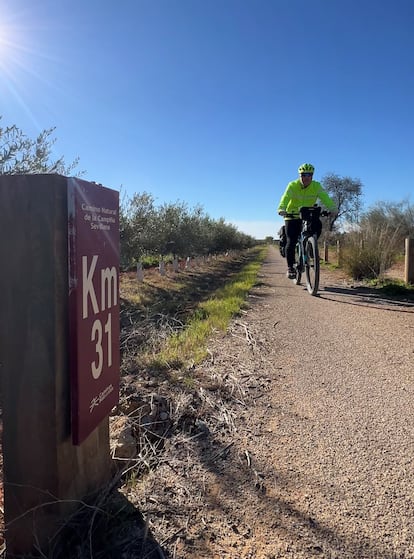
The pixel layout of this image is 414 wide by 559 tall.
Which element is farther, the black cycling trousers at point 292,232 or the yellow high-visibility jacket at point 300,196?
the black cycling trousers at point 292,232

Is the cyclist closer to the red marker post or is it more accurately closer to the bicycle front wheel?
the bicycle front wheel

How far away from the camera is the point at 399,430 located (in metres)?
2.47

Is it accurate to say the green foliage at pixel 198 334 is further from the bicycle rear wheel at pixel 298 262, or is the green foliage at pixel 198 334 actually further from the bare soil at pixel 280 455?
the bicycle rear wheel at pixel 298 262

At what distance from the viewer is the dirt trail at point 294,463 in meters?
1.64

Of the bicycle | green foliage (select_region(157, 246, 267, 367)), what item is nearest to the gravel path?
green foliage (select_region(157, 246, 267, 367))

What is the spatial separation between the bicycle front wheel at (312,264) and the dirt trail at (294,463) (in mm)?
2845

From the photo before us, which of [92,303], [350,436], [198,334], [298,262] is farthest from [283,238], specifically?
[92,303]

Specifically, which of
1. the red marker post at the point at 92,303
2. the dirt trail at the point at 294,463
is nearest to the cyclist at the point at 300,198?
the dirt trail at the point at 294,463

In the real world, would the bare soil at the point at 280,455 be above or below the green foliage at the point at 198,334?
below

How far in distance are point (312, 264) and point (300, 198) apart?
1242 mm

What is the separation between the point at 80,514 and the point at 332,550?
1003mm

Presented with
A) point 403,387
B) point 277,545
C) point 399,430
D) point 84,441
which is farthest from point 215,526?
point 403,387

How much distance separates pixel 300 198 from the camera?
7.46m

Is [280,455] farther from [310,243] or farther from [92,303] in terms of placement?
[310,243]
